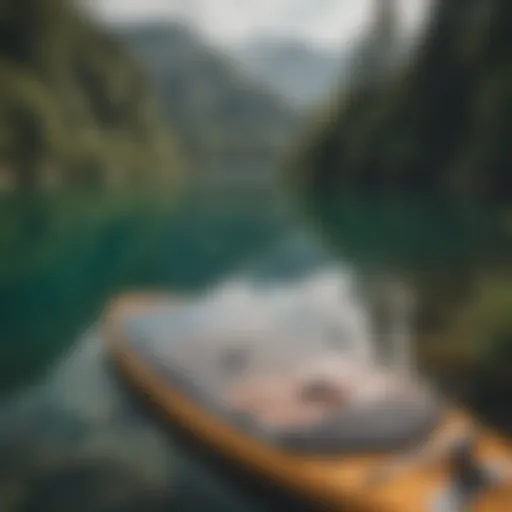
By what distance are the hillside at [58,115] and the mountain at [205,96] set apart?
0.90m

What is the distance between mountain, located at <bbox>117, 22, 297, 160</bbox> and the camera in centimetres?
283

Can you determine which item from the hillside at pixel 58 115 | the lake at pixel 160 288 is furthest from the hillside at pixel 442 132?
the hillside at pixel 58 115

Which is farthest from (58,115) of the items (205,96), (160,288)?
(160,288)

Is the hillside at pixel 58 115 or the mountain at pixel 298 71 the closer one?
the mountain at pixel 298 71

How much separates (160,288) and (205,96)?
1.23 meters

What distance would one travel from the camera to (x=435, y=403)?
1.45m

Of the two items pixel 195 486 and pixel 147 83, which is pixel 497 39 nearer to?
pixel 147 83

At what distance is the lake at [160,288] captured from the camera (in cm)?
139

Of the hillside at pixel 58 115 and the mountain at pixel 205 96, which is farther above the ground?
the hillside at pixel 58 115

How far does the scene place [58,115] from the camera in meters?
5.17

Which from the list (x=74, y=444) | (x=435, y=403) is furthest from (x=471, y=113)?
(x=74, y=444)

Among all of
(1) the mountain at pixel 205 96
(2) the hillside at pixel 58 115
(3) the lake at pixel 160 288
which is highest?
(2) the hillside at pixel 58 115

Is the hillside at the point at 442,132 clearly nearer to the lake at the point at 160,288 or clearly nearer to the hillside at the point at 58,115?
the lake at the point at 160,288

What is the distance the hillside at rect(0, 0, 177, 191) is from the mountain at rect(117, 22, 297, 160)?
90 centimetres
